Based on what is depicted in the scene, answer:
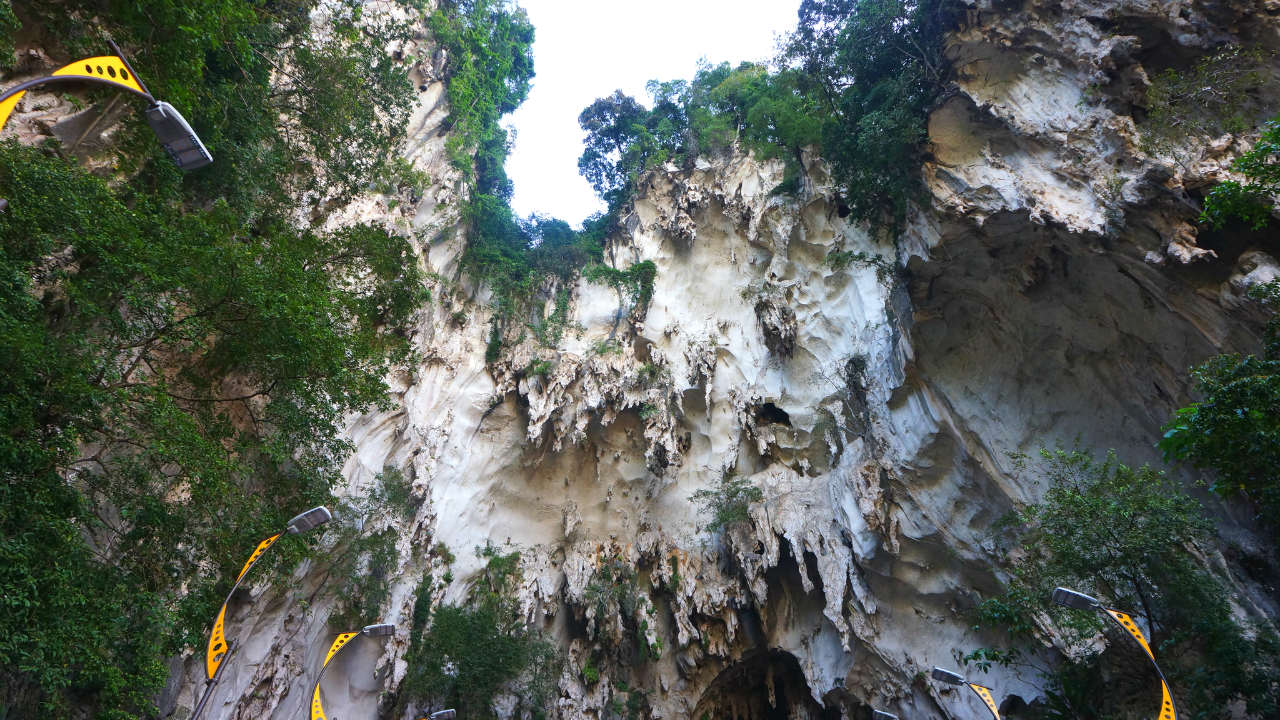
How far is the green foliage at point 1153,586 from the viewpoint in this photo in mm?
8102

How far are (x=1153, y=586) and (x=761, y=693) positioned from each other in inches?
513

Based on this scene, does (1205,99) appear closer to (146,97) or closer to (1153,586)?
(1153,586)

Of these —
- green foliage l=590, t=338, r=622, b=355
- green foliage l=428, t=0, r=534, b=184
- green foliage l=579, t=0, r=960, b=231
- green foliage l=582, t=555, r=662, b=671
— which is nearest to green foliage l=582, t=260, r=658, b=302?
green foliage l=590, t=338, r=622, b=355

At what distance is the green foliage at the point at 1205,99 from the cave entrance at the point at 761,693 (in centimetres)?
1532

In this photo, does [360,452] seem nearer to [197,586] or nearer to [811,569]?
[197,586]

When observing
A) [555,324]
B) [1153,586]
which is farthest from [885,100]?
[555,324]

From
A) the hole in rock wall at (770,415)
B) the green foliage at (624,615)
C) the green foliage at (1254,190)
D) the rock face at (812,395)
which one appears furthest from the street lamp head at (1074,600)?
the green foliage at (624,615)

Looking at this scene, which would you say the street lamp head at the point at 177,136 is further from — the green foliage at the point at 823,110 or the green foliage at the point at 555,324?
the green foliage at the point at 555,324

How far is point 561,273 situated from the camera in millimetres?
22219

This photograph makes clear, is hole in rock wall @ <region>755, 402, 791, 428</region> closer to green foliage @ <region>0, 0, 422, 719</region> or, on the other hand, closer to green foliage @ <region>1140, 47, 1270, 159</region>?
green foliage @ <region>0, 0, 422, 719</region>

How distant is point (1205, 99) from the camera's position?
9.77 m

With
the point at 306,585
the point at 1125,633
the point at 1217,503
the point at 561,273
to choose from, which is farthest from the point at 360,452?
the point at 1217,503

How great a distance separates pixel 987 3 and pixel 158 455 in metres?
17.2

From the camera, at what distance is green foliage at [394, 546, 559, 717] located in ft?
47.4
